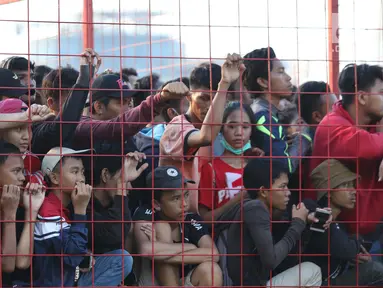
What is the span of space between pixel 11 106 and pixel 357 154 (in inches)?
74.4

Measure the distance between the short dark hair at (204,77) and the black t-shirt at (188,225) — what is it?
0.84m

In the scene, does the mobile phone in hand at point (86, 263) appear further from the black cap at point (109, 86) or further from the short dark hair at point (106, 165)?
the black cap at point (109, 86)

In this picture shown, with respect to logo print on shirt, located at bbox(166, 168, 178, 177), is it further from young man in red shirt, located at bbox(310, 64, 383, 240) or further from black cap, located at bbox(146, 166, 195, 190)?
young man in red shirt, located at bbox(310, 64, 383, 240)

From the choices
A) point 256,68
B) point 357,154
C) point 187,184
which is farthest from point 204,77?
point 357,154

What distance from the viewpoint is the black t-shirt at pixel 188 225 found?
595 cm

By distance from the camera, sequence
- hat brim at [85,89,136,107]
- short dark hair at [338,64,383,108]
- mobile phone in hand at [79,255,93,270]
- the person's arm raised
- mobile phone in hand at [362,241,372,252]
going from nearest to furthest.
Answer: mobile phone in hand at [79,255,93,270] → the person's arm raised → hat brim at [85,89,136,107] → mobile phone in hand at [362,241,372,252] → short dark hair at [338,64,383,108]

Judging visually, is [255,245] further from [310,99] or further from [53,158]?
[310,99]

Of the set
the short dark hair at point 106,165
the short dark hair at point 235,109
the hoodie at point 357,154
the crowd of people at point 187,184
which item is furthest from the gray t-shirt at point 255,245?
the short dark hair at point 106,165

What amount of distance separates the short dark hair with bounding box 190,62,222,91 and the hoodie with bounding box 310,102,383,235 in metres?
0.65

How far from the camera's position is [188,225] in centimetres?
604

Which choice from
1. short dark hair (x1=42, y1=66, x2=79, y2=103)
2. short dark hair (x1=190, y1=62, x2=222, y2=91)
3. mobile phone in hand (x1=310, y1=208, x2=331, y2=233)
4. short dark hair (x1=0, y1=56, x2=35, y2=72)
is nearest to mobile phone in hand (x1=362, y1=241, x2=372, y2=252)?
mobile phone in hand (x1=310, y1=208, x2=331, y2=233)

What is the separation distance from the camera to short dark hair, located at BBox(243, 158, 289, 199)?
19.8ft

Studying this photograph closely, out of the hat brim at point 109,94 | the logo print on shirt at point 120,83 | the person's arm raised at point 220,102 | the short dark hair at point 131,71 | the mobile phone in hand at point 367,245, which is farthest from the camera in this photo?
the short dark hair at point 131,71

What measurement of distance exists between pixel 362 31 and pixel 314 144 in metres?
0.69
